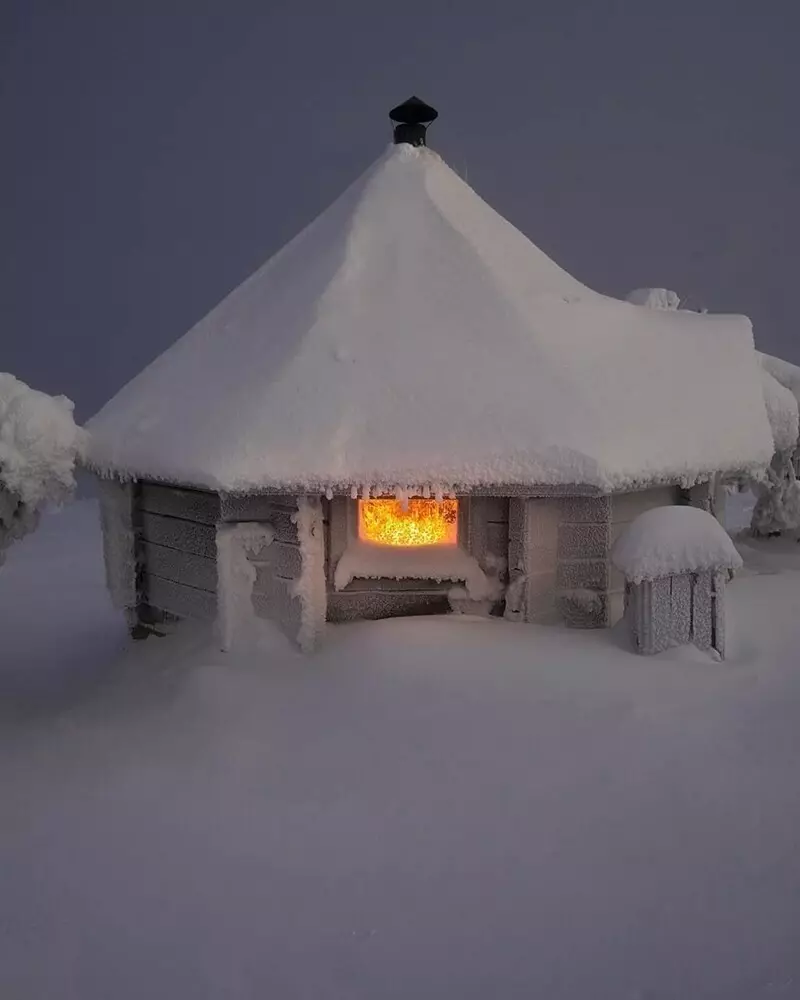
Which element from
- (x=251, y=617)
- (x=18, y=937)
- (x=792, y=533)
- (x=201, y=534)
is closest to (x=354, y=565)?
(x=251, y=617)

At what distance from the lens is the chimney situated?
8.27 m

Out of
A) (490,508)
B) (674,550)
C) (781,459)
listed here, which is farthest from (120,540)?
(781,459)

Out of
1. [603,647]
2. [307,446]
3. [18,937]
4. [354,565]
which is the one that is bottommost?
[18,937]

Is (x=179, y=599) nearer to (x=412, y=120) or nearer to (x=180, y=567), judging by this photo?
(x=180, y=567)

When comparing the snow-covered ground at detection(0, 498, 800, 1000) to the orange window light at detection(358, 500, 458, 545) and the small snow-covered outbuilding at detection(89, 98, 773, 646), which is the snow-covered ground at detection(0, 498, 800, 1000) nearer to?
the small snow-covered outbuilding at detection(89, 98, 773, 646)

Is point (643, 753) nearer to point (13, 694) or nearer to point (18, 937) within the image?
point (18, 937)

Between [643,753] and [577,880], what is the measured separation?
1235 millimetres

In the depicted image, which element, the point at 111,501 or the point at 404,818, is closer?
the point at 404,818

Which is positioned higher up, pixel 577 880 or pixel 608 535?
pixel 608 535

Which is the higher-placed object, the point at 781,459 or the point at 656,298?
the point at 656,298

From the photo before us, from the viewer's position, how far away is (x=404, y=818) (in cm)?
437

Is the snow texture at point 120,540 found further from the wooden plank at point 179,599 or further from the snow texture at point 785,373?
the snow texture at point 785,373

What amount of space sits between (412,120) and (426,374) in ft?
11.5

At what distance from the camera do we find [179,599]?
7.21m
